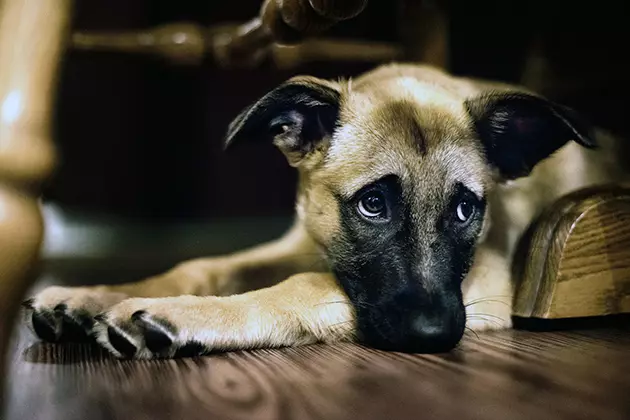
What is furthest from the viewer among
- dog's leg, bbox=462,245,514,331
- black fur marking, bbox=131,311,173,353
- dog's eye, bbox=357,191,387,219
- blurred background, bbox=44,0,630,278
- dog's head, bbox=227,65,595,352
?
blurred background, bbox=44,0,630,278

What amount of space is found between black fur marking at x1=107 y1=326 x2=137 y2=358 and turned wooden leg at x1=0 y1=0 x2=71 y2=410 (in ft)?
0.77

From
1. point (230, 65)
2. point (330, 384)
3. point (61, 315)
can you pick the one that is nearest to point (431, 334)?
point (330, 384)

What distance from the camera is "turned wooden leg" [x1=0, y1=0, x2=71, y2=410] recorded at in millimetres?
896

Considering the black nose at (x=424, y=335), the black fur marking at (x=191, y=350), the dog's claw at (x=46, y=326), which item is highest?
the black nose at (x=424, y=335)

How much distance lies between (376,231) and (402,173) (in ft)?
0.44

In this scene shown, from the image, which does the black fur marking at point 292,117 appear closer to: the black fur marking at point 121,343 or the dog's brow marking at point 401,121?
the dog's brow marking at point 401,121

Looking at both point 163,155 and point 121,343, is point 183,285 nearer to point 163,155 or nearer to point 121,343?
point 121,343

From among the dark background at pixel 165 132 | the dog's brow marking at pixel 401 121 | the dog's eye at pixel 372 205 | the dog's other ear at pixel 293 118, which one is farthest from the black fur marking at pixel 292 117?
the dark background at pixel 165 132

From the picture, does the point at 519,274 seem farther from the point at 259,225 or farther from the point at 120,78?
the point at 120,78

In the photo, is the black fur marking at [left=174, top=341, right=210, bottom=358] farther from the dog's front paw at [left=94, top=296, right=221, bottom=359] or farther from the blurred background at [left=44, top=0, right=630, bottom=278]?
the blurred background at [left=44, top=0, right=630, bottom=278]

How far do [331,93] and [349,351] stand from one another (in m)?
0.58

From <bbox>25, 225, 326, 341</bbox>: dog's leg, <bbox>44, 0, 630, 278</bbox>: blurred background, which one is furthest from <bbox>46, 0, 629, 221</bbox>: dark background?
<bbox>25, 225, 326, 341</bbox>: dog's leg

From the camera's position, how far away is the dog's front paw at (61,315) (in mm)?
1291

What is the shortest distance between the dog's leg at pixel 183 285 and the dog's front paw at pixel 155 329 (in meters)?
0.13
